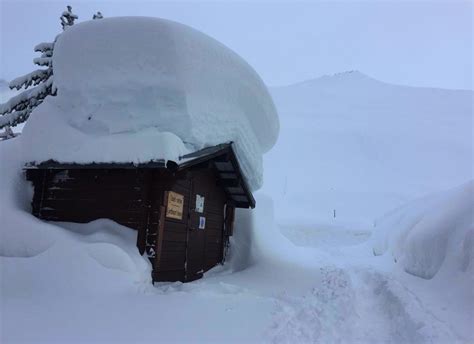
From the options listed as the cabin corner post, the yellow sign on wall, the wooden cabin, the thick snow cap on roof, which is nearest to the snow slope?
the thick snow cap on roof

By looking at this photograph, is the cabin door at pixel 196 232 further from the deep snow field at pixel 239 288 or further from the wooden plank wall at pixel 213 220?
the deep snow field at pixel 239 288

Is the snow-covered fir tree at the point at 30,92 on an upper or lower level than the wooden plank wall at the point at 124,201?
upper

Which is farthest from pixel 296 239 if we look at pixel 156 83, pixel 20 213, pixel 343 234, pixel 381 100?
pixel 381 100

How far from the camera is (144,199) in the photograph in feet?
27.4

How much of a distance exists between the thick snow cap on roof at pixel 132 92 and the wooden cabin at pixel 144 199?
1.86ft

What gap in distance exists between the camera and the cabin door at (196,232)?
32.5ft

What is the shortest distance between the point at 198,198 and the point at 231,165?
1.44 metres

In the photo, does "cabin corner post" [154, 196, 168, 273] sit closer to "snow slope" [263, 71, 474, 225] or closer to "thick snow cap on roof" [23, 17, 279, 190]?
"thick snow cap on roof" [23, 17, 279, 190]

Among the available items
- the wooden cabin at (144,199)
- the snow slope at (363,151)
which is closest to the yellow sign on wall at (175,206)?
the wooden cabin at (144,199)

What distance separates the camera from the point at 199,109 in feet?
35.6

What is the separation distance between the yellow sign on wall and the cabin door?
0.63 metres


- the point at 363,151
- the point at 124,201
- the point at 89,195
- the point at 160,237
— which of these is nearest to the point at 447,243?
the point at 160,237

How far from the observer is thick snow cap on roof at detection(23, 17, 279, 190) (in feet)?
30.1

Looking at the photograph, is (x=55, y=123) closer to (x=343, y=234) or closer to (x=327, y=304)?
(x=327, y=304)
